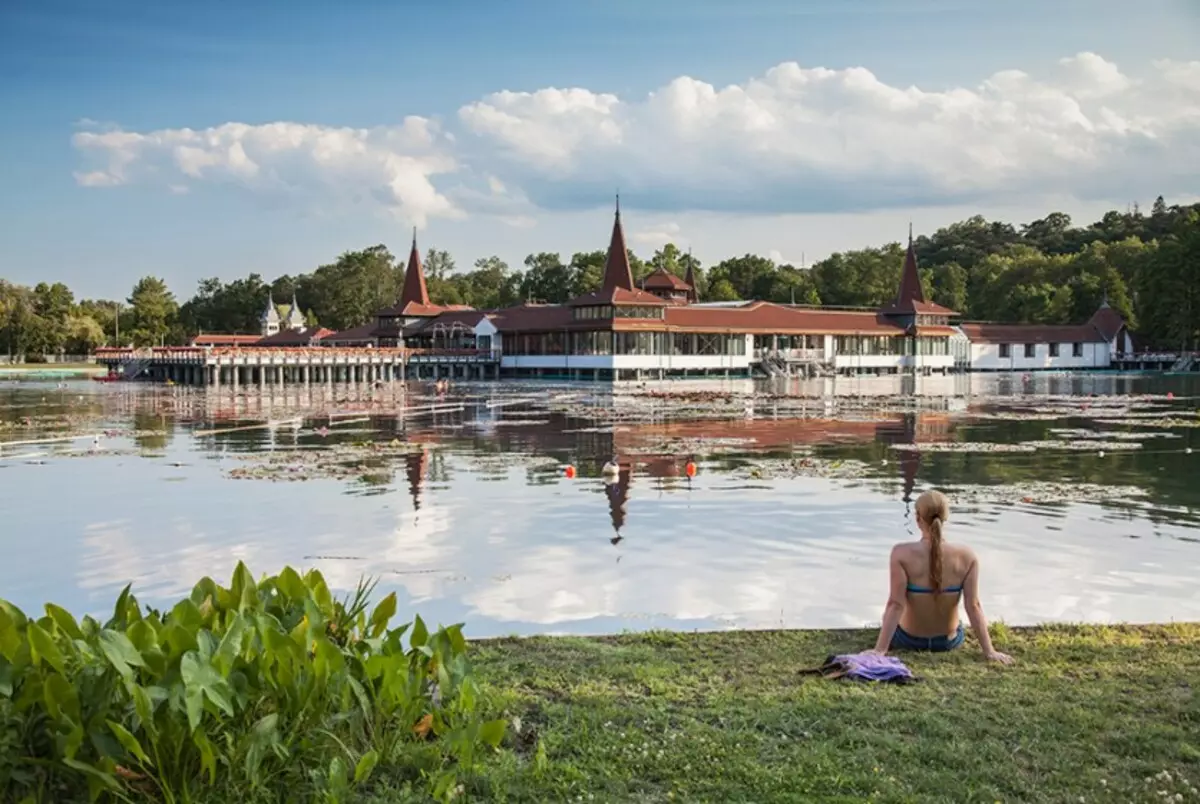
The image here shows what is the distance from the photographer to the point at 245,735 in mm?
3865

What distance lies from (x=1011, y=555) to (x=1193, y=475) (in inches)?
296

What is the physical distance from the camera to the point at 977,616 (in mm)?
6031

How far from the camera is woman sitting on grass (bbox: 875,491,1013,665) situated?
6.07m

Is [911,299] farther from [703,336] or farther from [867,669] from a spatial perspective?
[867,669]

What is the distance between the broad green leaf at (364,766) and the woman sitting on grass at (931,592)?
3.19 m

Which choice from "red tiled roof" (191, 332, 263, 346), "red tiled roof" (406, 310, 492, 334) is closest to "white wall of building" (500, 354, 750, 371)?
"red tiled roof" (406, 310, 492, 334)

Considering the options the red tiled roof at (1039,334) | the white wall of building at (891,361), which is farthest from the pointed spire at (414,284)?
the red tiled roof at (1039,334)

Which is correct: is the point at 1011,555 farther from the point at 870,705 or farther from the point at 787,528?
the point at 870,705

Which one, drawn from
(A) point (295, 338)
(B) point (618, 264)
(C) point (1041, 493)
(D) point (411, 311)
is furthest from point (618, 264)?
(C) point (1041, 493)

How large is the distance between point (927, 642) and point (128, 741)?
441 cm

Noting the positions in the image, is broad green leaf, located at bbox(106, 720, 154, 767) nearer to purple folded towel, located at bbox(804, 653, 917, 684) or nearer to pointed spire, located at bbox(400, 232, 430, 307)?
purple folded towel, located at bbox(804, 653, 917, 684)

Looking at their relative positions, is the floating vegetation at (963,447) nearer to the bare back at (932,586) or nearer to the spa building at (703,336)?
the bare back at (932,586)

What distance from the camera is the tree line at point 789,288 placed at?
2938 inches

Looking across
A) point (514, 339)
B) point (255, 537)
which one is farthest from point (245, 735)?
point (514, 339)
